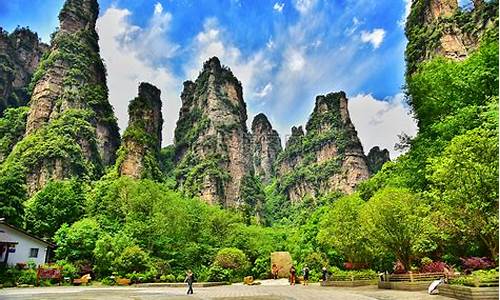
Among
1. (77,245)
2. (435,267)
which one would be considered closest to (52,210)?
(77,245)

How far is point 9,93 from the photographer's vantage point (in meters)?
84.4

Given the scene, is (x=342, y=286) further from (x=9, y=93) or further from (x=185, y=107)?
(x=185, y=107)

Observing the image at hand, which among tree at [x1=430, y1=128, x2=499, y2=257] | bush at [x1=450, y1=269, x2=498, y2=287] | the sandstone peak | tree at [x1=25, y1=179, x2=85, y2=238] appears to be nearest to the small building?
tree at [x1=25, y1=179, x2=85, y2=238]

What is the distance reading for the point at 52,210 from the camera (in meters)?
41.8

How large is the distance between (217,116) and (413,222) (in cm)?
8636

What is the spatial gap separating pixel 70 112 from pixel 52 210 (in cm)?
3362

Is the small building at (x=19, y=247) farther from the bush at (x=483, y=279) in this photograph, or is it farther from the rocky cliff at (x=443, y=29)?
the rocky cliff at (x=443, y=29)

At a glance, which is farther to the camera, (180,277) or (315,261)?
(315,261)

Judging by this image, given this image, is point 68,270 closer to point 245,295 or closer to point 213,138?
point 245,295

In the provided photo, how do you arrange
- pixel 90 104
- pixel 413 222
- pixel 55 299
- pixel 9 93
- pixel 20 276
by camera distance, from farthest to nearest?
pixel 9 93
pixel 90 104
pixel 20 276
pixel 413 222
pixel 55 299

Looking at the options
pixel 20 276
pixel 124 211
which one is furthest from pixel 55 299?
pixel 124 211

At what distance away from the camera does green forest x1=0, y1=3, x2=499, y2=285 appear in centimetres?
1595

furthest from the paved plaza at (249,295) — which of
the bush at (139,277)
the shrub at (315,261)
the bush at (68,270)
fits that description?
the shrub at (315,261)

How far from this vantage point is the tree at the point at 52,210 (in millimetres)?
41062
